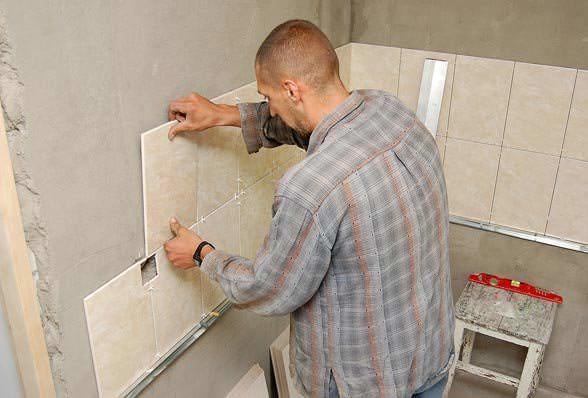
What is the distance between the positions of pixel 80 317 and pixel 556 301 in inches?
76.8

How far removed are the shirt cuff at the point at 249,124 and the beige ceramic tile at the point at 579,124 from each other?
126 centimetres

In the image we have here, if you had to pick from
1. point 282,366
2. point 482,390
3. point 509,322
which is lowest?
point 482,390

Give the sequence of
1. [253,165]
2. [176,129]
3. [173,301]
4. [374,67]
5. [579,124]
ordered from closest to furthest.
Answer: [176,129] → [173,301] → [253,165] → [579,124] → [374,67]

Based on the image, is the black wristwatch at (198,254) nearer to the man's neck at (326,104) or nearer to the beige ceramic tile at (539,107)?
the man's neck at (326,104)

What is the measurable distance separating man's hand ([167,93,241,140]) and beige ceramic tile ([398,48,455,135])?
111 cm

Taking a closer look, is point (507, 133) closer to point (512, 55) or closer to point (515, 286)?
point (512, 55)

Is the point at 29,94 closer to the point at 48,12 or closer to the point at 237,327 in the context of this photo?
the point at 48,12

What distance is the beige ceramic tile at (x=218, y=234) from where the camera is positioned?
1.93 meters

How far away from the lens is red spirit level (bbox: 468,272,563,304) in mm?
2549

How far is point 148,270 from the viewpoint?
1.72m

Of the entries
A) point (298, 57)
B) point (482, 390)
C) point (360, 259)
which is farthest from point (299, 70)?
point (482, 390)

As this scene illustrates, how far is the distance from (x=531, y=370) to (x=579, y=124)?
0.99 m

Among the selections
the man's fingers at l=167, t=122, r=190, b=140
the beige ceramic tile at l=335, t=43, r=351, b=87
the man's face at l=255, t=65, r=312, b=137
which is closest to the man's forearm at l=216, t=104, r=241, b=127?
the man's fingers at l=167, t=122, r=190, b=140

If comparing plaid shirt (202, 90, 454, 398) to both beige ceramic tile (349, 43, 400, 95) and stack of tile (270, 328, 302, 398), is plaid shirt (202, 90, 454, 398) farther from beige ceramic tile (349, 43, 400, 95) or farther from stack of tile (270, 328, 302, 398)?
beige ceramic tile (349, 43, 400, 95)
